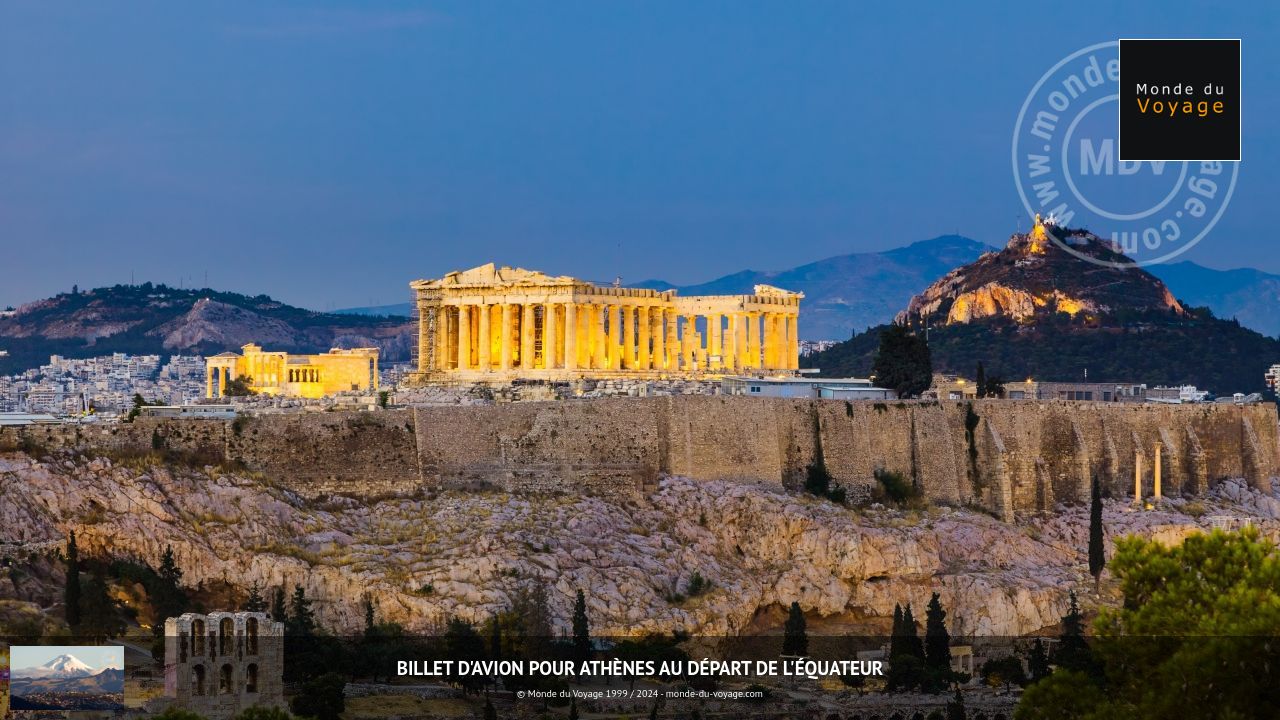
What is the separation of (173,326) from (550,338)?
6134cm

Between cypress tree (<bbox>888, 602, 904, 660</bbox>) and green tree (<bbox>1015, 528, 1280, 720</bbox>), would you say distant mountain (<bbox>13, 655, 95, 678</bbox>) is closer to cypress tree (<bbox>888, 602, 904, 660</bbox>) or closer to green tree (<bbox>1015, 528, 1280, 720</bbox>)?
green tree (<bbox>1015, 528, 1280, 720</bbox>)

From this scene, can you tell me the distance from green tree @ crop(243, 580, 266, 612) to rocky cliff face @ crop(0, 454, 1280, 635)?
44cm

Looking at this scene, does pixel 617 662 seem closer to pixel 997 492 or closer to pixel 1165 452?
pixel 997 492

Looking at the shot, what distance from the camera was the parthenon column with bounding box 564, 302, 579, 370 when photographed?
7594cm

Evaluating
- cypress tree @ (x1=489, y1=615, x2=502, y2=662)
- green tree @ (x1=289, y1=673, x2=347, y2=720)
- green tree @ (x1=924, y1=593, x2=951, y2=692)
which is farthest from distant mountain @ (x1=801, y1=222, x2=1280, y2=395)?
green tree @ (x1=289, y1=673, x2=347, y2=720)

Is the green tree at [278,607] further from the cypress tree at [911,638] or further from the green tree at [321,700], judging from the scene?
the cypress tree at [911,638]

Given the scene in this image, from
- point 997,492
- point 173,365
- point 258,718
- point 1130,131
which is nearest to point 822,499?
point 997,492

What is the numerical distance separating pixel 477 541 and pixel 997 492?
21.5m

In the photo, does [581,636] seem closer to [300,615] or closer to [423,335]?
[300,615]

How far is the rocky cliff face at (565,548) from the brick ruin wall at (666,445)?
3.13 ft

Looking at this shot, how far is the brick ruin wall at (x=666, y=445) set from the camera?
6081 centimetres

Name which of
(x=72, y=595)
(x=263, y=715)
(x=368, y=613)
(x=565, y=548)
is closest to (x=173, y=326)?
(x=565, y=548)

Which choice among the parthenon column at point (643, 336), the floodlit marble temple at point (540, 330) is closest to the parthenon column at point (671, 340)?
the floodlit marble temple at point (540, 330)

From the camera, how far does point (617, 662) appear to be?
5578cm
